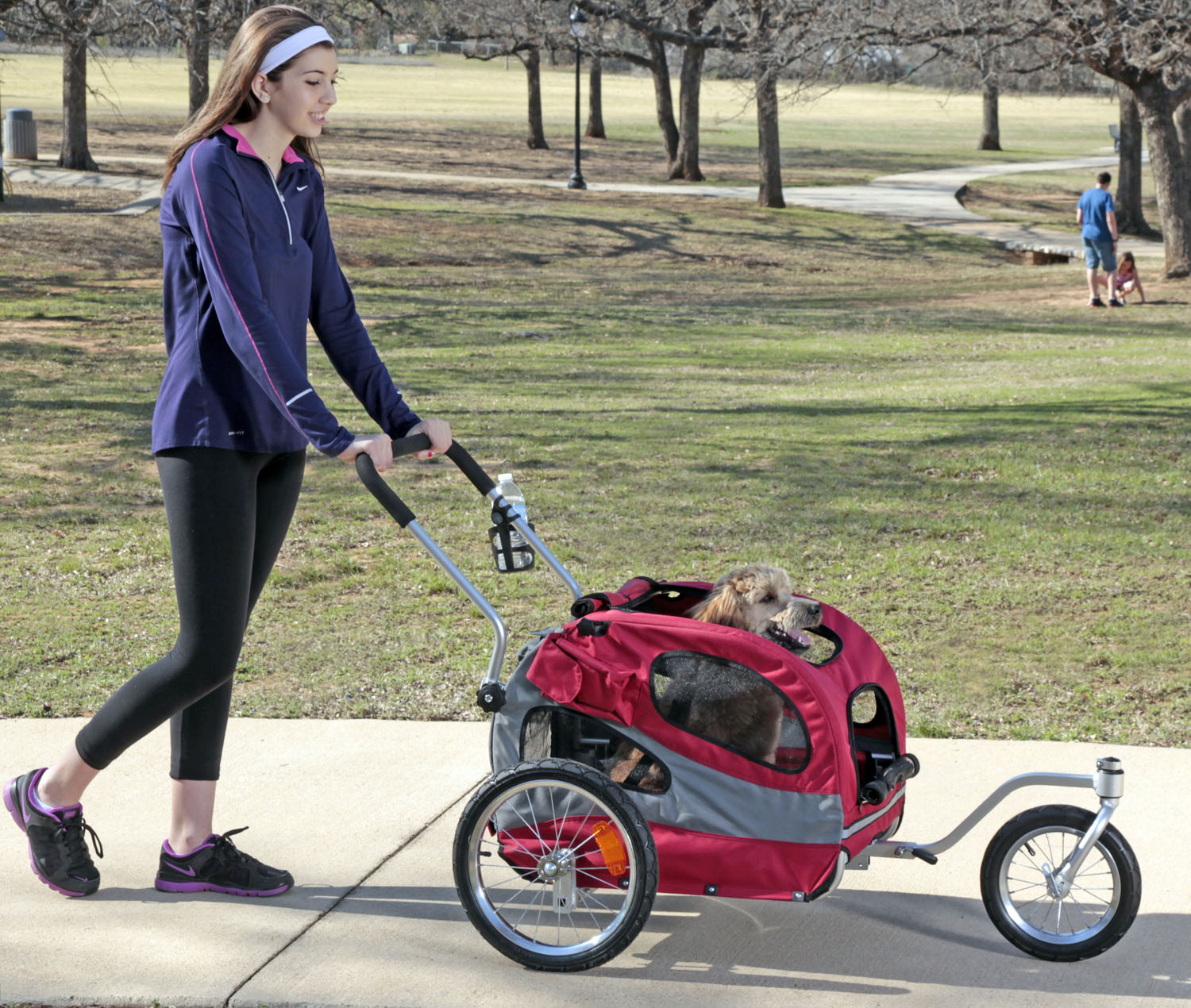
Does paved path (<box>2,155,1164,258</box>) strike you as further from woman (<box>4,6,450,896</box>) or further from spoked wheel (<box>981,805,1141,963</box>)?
spoked wheel (<box>981,805,1141,963</box>)

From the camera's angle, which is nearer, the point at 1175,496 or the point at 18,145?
the point at 1175,496

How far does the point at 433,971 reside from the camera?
10.9ft

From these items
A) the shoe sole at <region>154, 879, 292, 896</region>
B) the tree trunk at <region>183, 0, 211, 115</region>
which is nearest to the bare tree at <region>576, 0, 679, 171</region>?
the tree trunk at <region>183, 0, 211, 115</region>

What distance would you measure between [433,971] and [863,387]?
994 cm

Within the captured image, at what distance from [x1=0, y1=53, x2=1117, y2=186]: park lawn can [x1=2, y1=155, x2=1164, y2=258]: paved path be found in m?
1.85

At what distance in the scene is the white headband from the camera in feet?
10.6

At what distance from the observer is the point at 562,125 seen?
5697 cm

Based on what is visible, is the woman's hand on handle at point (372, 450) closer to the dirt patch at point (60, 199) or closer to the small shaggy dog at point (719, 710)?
the small shaggy dog at point (719, 710)

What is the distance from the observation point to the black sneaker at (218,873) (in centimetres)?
366

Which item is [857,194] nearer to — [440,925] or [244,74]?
[244,74]

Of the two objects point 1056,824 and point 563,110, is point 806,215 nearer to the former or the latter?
point 1056,824

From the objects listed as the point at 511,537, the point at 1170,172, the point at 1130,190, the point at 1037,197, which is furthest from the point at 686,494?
the point at 1037,197

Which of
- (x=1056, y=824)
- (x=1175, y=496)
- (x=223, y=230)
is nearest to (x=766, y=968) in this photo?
(x=1056, y=824)

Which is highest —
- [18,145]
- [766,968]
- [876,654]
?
[18,145]
